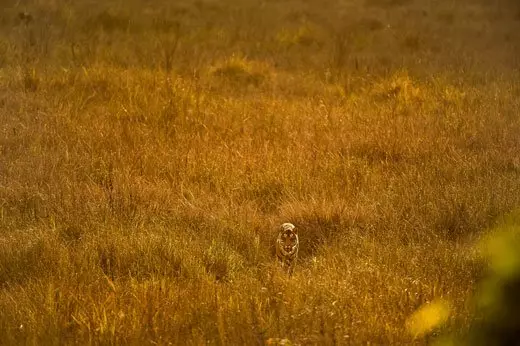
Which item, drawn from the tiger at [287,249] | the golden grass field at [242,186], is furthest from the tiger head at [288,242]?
the golden grass field at [242,186]

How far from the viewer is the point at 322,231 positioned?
4324 mm

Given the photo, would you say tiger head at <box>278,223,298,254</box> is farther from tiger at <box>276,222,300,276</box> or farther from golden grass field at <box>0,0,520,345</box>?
golden grass field at <box>0,0,520,345</box>

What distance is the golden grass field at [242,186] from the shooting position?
10.3 ft

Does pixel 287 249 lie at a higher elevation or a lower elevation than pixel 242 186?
higher

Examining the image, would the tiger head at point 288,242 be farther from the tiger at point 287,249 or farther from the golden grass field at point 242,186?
the golden grass field at point 242,186

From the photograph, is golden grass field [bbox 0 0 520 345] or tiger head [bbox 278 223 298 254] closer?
golden grass field [bbox 0 0 520 345]

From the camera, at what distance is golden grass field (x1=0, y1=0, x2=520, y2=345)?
10.3 ft

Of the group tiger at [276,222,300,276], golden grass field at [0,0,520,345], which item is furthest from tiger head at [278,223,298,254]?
golden grass field at [0,0,520,345]

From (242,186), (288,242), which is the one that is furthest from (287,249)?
(242,186)

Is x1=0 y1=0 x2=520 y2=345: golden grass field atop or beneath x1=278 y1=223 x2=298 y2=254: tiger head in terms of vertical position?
beneath

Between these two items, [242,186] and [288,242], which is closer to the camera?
[288,242]

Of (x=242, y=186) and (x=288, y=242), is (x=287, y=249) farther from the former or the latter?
(x=242, y=186)

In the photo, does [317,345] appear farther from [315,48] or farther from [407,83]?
[315,48]

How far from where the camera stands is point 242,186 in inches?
195
